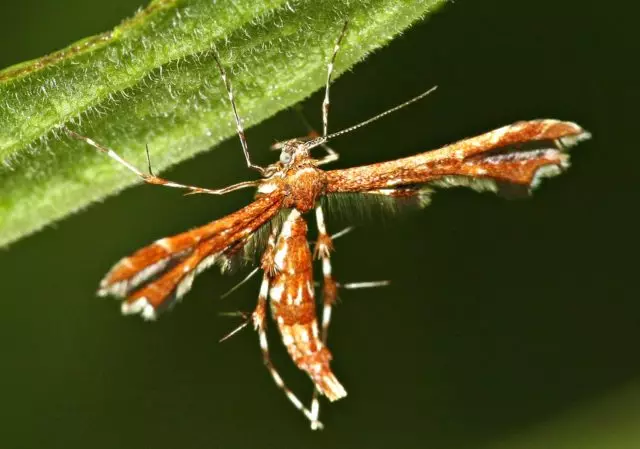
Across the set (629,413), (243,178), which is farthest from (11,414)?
(629,413)

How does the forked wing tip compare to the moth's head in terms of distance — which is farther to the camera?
the moth's head

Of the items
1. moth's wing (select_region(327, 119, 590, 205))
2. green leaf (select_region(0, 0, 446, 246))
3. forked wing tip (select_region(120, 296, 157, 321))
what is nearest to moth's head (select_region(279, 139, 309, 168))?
moth's wing (select_region(327, 119, 590, 205))

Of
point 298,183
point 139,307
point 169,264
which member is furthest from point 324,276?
point 139,307

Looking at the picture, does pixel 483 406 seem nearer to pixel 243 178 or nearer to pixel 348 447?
pixel 348 447

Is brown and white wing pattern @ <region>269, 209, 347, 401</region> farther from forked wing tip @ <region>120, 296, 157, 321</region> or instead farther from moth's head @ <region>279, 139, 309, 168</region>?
forked wing tip @ <region>120, 296, 157, 321</region>

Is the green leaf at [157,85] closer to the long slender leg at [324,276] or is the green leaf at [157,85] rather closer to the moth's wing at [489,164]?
the moth's wing at [489,164]
